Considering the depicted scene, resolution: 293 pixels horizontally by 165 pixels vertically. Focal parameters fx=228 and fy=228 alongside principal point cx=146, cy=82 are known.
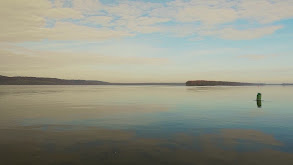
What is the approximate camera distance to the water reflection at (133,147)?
9.77 metres

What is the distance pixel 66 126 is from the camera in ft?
57.2

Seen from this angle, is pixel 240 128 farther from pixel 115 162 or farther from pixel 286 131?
pixel 115 162

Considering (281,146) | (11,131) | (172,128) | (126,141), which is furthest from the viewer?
(172,128)

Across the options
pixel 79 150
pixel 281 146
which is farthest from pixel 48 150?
pixel 281 146

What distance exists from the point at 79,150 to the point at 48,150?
151 centimetres

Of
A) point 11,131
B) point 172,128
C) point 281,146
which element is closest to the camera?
point 281,146

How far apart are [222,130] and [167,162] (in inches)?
317

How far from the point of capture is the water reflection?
9.77 meters

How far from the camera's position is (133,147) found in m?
11.6

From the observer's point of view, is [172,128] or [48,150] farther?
[172,128]

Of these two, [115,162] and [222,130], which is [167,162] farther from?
[222,130]

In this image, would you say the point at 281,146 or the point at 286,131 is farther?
the point at 286,131

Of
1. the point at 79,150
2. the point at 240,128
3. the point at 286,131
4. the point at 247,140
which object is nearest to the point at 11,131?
the point at 79,150

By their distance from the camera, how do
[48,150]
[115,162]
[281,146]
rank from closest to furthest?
1. [115,162]
2. [48,150]
3. [281,146]
